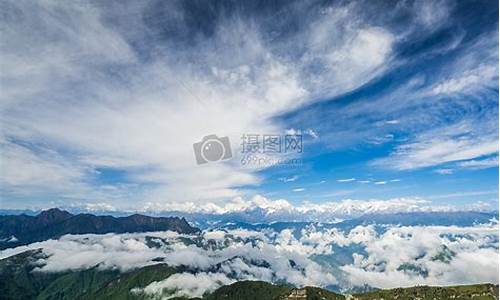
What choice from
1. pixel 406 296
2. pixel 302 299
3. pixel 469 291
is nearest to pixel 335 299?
pixel 302 299

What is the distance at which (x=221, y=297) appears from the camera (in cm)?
19850

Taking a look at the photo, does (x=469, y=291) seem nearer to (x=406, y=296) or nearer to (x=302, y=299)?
(x=406, y=296)

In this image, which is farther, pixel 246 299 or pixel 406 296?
pixel 246 299

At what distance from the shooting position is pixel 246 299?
643 feet

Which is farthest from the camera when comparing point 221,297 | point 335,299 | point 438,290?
point 221,297

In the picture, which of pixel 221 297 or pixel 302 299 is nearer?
pixel 302 299

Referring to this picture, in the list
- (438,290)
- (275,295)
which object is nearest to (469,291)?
(438,290)

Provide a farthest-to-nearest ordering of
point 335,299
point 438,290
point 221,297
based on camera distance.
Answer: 1. point 221,297
2. point 438,290
3. point 335,299

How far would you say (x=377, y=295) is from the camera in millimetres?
173375

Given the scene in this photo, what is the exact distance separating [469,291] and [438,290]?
14.4 m

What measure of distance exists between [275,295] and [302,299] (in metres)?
27.0

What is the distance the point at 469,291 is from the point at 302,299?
74.1m

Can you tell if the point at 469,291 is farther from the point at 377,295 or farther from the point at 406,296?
the point at 377,295

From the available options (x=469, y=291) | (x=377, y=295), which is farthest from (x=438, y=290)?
(x=377, y=295)
